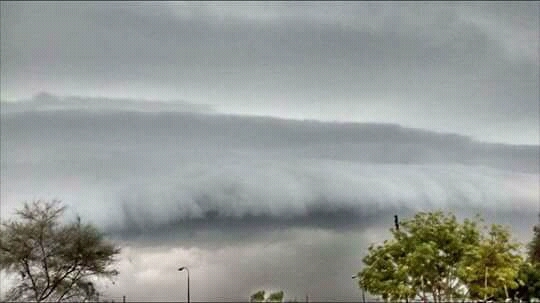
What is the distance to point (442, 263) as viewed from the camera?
3713 inches

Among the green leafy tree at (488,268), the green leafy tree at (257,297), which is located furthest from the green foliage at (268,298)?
the green leafy tree at (488,268)

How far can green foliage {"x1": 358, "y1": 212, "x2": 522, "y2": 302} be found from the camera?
92.1 meters

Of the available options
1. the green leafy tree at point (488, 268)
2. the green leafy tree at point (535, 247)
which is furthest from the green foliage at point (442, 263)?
the green leafy tree at point (535, 247)

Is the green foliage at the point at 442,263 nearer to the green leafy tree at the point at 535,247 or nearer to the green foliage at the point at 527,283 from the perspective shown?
the green foliage at the point at 527,283

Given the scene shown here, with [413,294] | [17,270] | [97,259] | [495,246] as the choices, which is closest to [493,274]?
[495,246]

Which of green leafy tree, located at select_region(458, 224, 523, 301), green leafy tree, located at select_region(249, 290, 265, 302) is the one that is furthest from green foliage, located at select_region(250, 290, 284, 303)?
green leafy tree, located at select_region(458, 224, 523, 301)

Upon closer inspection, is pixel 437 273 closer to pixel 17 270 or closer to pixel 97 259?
pixel 97 259

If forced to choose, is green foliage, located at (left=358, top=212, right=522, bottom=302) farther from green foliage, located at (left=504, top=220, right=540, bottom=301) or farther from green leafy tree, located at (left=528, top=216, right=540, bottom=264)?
green leafy tree, located at (left=528, top=216, right=540, bottom=264)

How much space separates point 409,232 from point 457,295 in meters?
10.1

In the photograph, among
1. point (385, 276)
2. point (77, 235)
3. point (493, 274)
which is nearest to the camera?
point (493, 274)

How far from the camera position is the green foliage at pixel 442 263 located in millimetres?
92125

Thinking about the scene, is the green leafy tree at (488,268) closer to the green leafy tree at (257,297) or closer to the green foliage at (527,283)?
the green foliage at (527,283)

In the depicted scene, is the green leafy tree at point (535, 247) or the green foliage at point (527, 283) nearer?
the green foliage at point (527, 283)

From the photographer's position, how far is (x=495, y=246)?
93750mm
